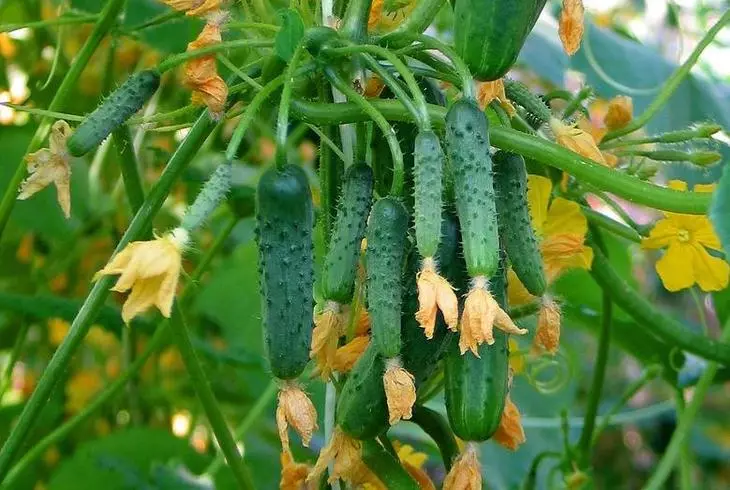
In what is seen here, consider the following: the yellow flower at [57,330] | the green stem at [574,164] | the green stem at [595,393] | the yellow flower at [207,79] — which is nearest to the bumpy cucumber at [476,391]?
the green stem at [574,164]

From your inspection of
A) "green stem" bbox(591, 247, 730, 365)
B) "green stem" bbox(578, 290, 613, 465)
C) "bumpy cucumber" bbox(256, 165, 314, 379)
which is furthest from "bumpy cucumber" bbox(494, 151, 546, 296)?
"green stem" bbox(578, 290, 613, 465)

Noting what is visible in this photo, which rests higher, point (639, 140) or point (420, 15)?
point (420, 15)

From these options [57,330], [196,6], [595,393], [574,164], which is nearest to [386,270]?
[574,164]

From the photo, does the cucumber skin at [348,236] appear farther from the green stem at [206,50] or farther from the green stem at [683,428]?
the green stem at [683,428]

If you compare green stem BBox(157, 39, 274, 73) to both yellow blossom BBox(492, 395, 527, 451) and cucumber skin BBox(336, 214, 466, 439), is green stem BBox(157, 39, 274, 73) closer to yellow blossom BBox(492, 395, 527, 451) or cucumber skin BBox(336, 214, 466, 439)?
cucumber skin BBox(336, 214, 466, 439)

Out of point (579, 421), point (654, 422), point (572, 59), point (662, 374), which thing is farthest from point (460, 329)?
point (654, 422)

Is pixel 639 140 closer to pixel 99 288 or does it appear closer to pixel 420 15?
pixel 420 15
